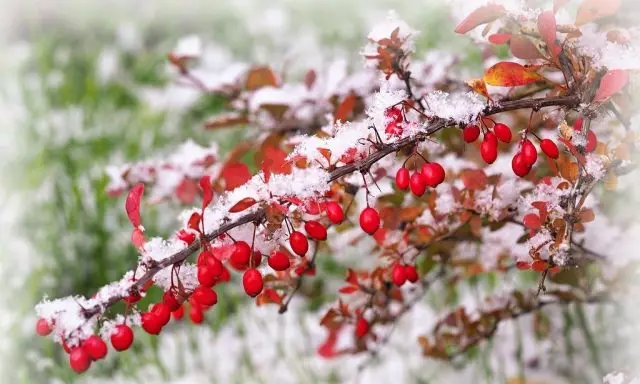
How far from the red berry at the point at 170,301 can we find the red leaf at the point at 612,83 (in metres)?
0.60

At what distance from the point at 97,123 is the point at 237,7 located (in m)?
1.75

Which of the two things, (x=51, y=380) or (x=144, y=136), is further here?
(x=144, y=136)

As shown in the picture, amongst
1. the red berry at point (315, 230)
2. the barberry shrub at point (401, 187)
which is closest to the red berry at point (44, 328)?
the barberry shrub at point (401, 187)

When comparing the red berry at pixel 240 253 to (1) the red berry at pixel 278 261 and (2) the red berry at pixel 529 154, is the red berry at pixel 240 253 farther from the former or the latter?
(2) the red berry at pixel 529 154

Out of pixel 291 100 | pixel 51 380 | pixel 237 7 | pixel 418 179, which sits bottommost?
pixel 418 179

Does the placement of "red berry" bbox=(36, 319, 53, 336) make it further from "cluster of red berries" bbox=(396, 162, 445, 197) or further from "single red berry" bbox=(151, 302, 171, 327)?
"cluster of red berries" bbox=(396, 162, 445, 197)

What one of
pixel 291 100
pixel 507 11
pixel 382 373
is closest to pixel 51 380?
pixel 382 373

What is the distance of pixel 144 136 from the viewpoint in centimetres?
330

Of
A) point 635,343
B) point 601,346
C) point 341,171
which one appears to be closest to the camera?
point 341,171

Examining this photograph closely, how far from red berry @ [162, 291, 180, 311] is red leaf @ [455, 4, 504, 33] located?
52 cm

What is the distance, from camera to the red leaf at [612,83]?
92cm

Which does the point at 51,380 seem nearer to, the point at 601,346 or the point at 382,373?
the point at 382,373

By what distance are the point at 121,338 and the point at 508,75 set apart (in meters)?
0.63

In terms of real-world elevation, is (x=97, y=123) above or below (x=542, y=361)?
above
